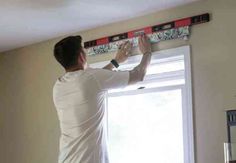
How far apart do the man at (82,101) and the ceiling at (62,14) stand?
481 mm

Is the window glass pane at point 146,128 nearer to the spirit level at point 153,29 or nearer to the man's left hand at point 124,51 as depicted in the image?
the man's left hand at point 124,51

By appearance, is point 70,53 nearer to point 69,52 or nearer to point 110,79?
point 69,52

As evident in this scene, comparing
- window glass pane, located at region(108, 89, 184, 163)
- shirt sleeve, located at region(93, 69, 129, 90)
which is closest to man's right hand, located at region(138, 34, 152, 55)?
window glass pane, located at region(108, 89, 184, 163)

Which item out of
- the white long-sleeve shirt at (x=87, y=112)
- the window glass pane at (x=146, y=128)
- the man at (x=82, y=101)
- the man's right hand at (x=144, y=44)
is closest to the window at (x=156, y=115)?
the window glass pane at (x=146, y=128)

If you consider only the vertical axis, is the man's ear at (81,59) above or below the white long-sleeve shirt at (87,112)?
above

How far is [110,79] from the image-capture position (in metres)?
2.78

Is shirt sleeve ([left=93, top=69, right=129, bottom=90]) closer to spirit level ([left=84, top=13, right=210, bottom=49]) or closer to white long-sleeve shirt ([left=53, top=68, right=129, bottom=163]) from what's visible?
white long-sleeve shirt ([left=53, top=68, right=129, bottom=163])

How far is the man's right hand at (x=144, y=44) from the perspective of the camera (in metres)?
3.34

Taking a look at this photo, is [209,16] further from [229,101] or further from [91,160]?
[91,160]

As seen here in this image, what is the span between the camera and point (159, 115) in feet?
11.5

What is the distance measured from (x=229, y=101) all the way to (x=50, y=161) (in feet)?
6.57

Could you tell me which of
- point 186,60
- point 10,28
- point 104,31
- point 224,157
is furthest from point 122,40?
point 224,157

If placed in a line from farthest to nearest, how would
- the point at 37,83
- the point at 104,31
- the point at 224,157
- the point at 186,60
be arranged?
1. the point at 37,83
2. the point at 104,31
3. the point at 186,60
4. the point at 224,157

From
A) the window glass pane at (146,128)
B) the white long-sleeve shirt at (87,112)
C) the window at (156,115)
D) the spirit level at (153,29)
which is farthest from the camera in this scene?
the window glass pane at (146,128)
